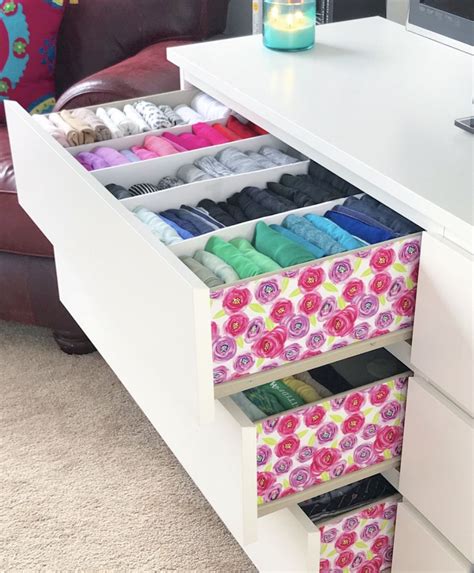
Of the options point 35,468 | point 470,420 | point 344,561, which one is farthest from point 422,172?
point 35,468

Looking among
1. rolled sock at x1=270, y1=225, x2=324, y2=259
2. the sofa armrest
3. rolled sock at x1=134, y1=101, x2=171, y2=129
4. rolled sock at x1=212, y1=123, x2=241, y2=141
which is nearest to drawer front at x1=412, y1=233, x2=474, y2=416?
rolled sock at x1=270, y1=225, x2=324, y2=259

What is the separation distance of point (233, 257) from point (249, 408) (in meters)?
0.22

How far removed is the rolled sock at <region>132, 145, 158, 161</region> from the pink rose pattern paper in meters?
0.64

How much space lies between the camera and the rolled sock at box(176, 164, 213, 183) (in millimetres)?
1354

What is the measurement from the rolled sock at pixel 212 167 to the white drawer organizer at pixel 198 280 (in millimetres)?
15

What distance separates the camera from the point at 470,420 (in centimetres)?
106

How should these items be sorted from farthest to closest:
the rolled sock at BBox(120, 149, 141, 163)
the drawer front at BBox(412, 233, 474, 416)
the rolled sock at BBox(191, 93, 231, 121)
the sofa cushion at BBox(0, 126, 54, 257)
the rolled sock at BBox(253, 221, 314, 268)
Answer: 1. the sofa cushion at BBox(0, 126, 54, 257)
2. the rolled sock at BBox(191, 93, 231, 121)
3. the rolled sock at BBox(120, 149, 141, 163)
4. the rolled sock at BBox(253, 221, 314, 268)
5. the drawer front at BBox(412, 233, 474, 416)

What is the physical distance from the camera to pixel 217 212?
1.28m

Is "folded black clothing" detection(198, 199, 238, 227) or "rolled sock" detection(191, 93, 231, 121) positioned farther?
"rolled sock" detection(191, 93, 231, 121)

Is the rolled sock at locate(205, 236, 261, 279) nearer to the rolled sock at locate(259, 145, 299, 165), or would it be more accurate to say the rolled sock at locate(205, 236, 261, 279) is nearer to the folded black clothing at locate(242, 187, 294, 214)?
the folded black clothing at locate(242, 187, 294, 214)

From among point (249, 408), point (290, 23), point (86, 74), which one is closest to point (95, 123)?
point (290, 23)

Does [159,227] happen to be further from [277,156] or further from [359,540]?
[359,540]

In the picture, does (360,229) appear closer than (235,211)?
Yes

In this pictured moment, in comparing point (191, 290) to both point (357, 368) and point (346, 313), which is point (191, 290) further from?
point (357, 368)
